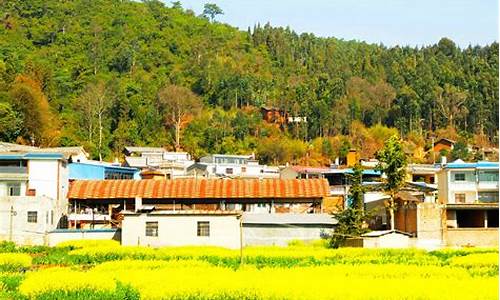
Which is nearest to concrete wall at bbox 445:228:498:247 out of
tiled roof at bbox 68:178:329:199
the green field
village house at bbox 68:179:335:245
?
the green field

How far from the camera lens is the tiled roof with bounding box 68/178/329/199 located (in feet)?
152

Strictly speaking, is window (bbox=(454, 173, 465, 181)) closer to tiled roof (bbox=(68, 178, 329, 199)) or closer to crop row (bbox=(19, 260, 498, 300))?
tiled roof (bbox=(68, 178, 329, 199))

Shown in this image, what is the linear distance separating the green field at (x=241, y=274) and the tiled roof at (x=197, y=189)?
279 inches

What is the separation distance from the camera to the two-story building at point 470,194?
45281 mm

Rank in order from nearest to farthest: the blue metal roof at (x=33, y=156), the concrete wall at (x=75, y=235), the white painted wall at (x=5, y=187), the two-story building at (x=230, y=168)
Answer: the concrete wall at (x=75, y=235) < the blue metal roof at (x=33, y=156) < the white painted wall at (x=5, y=187) < the two-story building at (x=230, y=168)

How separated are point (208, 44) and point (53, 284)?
95.7 meters

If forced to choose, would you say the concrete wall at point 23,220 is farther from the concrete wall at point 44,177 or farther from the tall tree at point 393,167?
the tall tree at point 393,167

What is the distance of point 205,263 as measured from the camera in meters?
30.2

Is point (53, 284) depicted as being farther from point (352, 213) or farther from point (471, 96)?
point (471, 96)

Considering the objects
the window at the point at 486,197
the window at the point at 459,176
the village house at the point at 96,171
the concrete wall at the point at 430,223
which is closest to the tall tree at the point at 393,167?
the concrete wall at the point at 430,223

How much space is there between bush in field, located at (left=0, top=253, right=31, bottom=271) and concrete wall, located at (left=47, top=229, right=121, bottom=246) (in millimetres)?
9896

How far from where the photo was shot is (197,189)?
46.6 m

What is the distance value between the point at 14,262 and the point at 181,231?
10.9 metres

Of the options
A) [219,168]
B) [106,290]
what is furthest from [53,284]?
[219,168]
